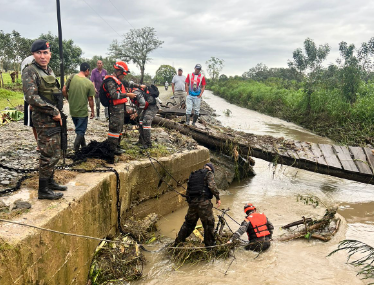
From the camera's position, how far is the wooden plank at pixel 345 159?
7.79 m

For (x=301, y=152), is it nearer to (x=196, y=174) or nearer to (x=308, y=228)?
(x=308, y=228)

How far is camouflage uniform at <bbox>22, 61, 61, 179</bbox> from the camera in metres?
3.37

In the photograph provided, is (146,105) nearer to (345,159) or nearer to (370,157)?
(345,159)

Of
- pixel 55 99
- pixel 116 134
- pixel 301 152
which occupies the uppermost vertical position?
pixel 55 99

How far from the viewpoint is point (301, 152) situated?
8.41m

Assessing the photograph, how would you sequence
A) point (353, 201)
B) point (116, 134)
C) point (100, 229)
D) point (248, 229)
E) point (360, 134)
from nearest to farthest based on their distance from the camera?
point (100, 229) < point (248, 229) < point (116, 134) < point (353, 201) < point (360, 134)

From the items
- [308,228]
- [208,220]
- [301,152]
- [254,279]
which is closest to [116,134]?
[208,220]

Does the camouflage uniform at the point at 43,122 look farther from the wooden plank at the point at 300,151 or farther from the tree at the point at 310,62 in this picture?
the tree at the point at 310,62

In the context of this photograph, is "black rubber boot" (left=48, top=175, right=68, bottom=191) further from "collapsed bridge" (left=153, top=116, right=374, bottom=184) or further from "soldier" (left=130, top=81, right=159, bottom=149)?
"collapsed bridge" (left=153, top=116, right=374, bottom=184)

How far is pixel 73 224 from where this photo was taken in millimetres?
3469

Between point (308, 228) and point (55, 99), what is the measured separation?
16.1ft

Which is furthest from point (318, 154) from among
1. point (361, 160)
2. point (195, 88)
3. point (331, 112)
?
point (331, 112)

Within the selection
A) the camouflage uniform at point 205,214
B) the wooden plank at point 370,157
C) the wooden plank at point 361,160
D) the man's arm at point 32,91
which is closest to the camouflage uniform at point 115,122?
the camouflage uniform at point 205,214

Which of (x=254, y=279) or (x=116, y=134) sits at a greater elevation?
(x=116, y=134)
